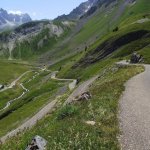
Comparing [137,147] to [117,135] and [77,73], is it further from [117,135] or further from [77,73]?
[77,73]

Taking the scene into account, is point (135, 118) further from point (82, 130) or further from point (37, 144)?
point (37, 144)

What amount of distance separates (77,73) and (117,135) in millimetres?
139506

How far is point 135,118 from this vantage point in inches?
1309

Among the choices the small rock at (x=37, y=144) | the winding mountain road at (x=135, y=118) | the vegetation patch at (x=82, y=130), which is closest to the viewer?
the small rock at (x=37, y=144)

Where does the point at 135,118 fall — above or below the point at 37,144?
below

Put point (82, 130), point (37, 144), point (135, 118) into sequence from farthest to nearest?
1. point (135, 118)
2. point (82, 130)
3. point (37, 144)

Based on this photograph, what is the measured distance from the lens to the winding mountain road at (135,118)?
26531 mm

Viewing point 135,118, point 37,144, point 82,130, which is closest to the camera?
point 37,144

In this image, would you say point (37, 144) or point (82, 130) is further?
point (82, 130)

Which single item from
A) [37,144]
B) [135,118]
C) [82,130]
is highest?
[37,144]

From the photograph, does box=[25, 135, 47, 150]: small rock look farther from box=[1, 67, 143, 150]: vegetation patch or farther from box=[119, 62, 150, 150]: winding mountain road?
box=[119, 62, 150, 150]: winding mountain road

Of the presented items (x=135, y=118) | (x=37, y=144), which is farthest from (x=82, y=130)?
(x=135, y=118)

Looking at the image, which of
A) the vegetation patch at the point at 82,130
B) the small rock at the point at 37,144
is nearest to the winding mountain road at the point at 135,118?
the vegetation patch at the point at 82,130

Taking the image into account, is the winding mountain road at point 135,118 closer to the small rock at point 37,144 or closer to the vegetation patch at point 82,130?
the vegetation patch at point 82,130
